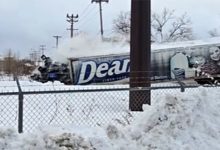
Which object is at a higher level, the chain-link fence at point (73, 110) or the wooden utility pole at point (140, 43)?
the wooden utility pole at point (140, 43)

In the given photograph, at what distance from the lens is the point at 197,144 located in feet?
22.5

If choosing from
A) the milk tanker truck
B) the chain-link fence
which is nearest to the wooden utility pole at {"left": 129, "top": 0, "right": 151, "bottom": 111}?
the chain-link fence

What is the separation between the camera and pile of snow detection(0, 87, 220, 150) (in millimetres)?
6246

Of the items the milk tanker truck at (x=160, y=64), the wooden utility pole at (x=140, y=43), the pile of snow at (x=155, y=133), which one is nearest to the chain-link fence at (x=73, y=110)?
the wooden utility pole at (x=140, y=43)

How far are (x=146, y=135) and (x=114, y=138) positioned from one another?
0.54 metres

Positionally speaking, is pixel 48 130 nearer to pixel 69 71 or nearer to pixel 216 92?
pixel 216 92

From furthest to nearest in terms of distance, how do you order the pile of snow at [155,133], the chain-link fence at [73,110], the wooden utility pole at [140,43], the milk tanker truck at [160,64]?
the milk tanker truck at [160,64] < the wooden utility pole at [140,43] < the chain-link fence at [73,110] < the pile of snow at [155,133]

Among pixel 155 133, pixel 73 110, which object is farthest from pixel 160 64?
pixel 155 133

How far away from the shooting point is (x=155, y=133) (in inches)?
270

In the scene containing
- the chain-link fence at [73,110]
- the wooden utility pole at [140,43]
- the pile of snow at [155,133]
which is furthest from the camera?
the wooden utility pole at [140,43]

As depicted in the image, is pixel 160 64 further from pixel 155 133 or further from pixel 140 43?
pixel 155 133

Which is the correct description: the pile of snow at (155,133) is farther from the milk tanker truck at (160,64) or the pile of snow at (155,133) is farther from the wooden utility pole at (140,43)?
the milk tanker truck at (160,64)

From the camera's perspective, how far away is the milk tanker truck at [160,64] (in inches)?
1073

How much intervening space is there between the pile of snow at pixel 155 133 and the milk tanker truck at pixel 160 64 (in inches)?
760
